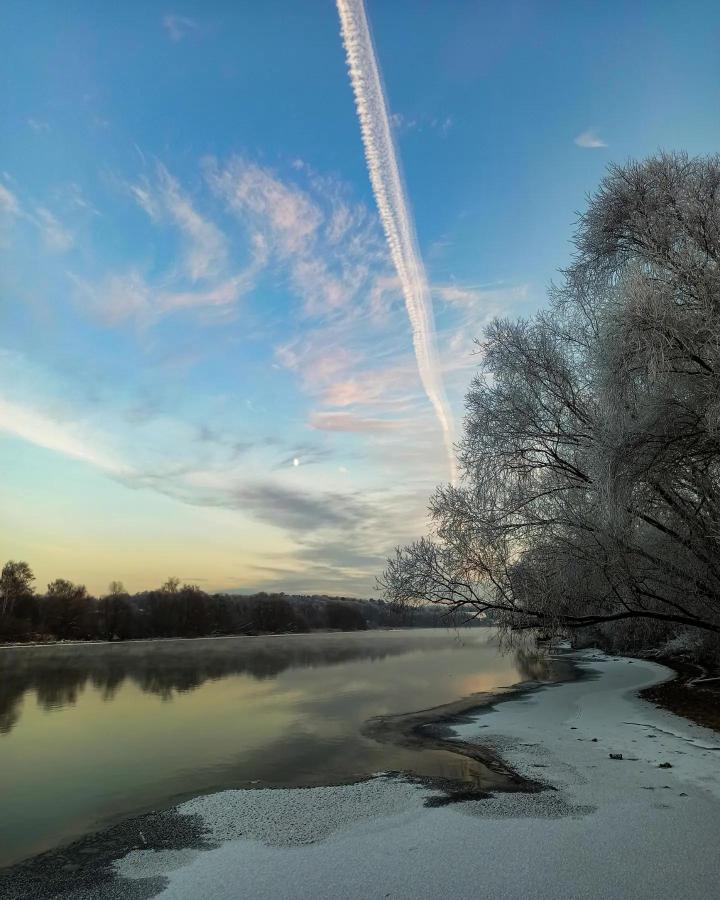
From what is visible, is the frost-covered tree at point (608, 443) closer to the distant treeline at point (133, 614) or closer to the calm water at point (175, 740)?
the calm water at point (175, 740)

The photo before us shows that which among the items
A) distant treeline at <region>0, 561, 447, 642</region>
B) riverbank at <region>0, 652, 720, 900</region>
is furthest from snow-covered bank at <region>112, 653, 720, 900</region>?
distant treeline at <region>0, 561, 447, 642</region>

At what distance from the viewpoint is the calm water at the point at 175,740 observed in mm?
9938

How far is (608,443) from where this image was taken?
9938 millimetres

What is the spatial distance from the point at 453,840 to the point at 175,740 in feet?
35.1

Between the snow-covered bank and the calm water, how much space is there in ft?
5.69

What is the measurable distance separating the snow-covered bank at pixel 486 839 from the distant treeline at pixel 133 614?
3979cm

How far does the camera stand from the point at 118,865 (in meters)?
6.72

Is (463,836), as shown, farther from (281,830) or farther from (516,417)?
(516,417)

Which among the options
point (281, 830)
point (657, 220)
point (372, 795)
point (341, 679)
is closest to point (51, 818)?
point (281, 830)

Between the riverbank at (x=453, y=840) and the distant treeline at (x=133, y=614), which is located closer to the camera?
the riverbank at (x=453, y=840)

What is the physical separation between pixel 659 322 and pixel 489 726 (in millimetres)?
10823

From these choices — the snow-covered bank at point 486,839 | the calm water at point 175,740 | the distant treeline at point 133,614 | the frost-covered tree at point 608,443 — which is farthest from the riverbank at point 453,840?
the distant treeline at point 133,614

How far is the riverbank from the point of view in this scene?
5480mm

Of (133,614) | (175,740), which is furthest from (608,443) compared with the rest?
(133,614)
